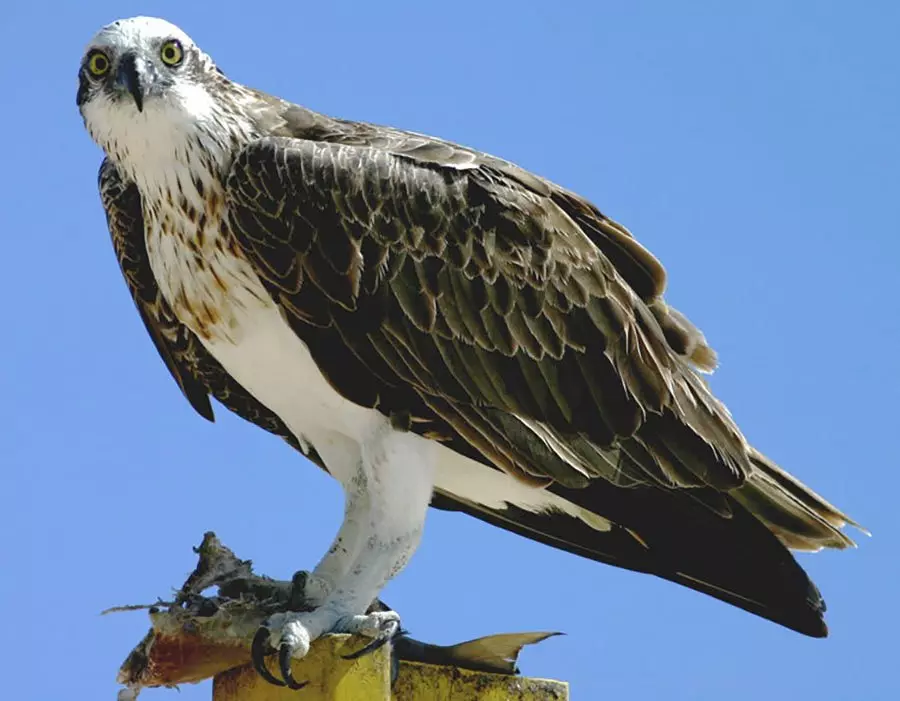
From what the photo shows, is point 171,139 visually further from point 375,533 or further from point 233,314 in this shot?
point 375,533

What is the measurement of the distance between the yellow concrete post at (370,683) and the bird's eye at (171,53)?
8.70 feet

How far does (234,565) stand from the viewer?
6699mm

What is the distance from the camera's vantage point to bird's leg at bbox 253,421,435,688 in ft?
19.8

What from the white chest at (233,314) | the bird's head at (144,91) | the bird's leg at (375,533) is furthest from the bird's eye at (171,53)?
the bird's leg at (375,533)

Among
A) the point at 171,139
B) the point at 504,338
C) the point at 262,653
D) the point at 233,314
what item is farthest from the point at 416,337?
the point at 262,653

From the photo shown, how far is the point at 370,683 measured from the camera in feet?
18.2

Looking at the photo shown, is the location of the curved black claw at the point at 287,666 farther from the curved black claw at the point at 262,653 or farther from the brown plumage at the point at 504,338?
the brown plumage at the point at 504,338

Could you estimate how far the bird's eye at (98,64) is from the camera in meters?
6.56

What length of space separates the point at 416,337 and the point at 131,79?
5.50 ft

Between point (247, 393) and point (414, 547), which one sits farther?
point (247, 393)

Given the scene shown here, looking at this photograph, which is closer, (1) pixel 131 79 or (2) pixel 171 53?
(1) pixel 131 79

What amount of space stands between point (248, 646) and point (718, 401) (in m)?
2.77

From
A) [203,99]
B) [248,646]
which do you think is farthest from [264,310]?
[248,646]

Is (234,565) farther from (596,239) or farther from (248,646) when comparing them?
(596,239)
